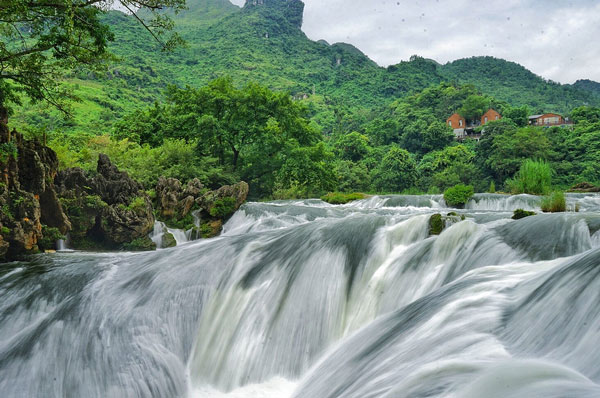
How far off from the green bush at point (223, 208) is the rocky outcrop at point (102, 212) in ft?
8.96

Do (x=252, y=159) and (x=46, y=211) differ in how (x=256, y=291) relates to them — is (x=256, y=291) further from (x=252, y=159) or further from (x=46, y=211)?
(x=252, y=159)

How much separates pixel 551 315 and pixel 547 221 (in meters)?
2.87

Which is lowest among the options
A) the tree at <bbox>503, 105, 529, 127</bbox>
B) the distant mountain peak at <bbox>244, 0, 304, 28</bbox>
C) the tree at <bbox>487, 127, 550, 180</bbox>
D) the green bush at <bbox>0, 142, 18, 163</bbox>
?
the green bush at <bbox>0, 142, 18, 163</bbox>

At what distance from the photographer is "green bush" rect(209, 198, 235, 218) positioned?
14.0m

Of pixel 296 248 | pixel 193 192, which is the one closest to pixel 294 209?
pixel 193 192

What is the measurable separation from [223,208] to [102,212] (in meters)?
4.26

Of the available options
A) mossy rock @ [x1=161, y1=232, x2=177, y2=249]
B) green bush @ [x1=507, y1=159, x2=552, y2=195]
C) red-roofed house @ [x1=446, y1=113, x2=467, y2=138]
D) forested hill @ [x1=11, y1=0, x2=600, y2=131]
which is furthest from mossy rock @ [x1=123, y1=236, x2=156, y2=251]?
red-roofed house @ [x1=446, y1=113, x2=467, y2=138]

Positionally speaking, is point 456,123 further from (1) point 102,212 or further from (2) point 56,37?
(2) point 56,37

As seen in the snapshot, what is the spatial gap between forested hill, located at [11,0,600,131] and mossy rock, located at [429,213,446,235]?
48.7 meters

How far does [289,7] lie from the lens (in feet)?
595

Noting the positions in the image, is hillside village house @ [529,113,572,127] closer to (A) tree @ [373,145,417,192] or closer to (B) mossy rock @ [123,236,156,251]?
(A) tree @ [373,145,417,192]

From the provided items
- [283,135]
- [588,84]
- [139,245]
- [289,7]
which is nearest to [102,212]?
Answer: [139,245]

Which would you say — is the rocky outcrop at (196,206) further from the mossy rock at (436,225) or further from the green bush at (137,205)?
the mossy rock at (436,225)

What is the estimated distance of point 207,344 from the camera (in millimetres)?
4633
